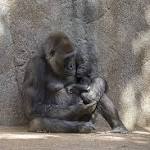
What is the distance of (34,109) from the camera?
7293mm

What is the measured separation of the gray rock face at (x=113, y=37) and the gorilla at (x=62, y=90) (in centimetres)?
47

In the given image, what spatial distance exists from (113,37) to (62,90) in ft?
3.89

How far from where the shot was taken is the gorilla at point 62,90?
729cm

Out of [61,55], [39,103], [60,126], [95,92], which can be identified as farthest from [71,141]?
[61,55]

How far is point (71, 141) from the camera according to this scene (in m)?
6.23

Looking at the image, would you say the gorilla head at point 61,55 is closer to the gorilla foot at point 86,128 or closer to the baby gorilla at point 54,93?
the baby gorilla at point 54,93

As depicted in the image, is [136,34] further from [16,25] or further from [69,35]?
[16,25]

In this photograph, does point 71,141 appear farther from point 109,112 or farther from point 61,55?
point 61,55

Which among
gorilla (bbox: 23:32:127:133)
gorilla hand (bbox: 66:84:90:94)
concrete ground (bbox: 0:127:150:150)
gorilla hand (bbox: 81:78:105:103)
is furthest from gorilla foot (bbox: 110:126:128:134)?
gorilla hand (bbox: 66:84:90:94)

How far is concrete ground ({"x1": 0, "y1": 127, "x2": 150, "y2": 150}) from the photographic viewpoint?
5750mm

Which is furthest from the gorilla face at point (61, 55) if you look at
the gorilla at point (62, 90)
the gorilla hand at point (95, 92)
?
the gorilla hand at point (95, 92)

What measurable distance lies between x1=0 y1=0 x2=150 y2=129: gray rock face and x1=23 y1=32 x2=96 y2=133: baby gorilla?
1.66 feet

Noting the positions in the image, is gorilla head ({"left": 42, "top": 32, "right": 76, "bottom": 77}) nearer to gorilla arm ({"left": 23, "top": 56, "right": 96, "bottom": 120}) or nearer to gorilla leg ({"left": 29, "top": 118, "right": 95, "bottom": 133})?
gorilla arm ({"left": 23, "top": 56, "right": 96, "bottom": 120})

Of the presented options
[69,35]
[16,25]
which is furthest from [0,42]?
[69,35]
